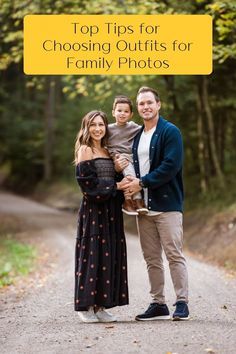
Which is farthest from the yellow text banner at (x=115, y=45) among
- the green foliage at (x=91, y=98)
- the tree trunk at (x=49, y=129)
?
the tree trunk at (x=49, y=129)

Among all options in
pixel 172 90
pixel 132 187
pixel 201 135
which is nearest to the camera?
pixel 132 187

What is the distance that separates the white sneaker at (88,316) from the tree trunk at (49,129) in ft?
90.4

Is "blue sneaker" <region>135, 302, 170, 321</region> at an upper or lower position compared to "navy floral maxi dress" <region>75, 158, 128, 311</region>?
lower

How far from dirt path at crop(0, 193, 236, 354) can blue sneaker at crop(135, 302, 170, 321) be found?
147 mm

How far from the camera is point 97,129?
677 cm

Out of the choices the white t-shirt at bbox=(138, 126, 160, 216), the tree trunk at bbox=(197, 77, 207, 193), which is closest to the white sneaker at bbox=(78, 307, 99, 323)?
the white t-shirt at bbox=(138, 126, 160, 216)

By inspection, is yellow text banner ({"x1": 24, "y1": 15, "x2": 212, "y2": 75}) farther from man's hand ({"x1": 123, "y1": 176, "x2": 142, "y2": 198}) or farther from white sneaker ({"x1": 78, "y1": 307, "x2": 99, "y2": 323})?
white sneaker ({"x1": 78, "y1": 307, "x2": 99, "y2": 323})

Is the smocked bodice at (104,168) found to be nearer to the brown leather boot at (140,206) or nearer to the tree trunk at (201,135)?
the brown leather boot at (140,206)

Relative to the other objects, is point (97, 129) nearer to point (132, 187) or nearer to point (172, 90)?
point (132, 187)

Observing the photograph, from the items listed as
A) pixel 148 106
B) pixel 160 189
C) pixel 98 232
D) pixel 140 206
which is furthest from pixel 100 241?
pixel 148 106

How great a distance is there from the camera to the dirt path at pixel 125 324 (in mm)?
5500

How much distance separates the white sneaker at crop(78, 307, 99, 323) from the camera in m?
6.83

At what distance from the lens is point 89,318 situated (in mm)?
6840

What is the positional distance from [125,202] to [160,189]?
44cm
